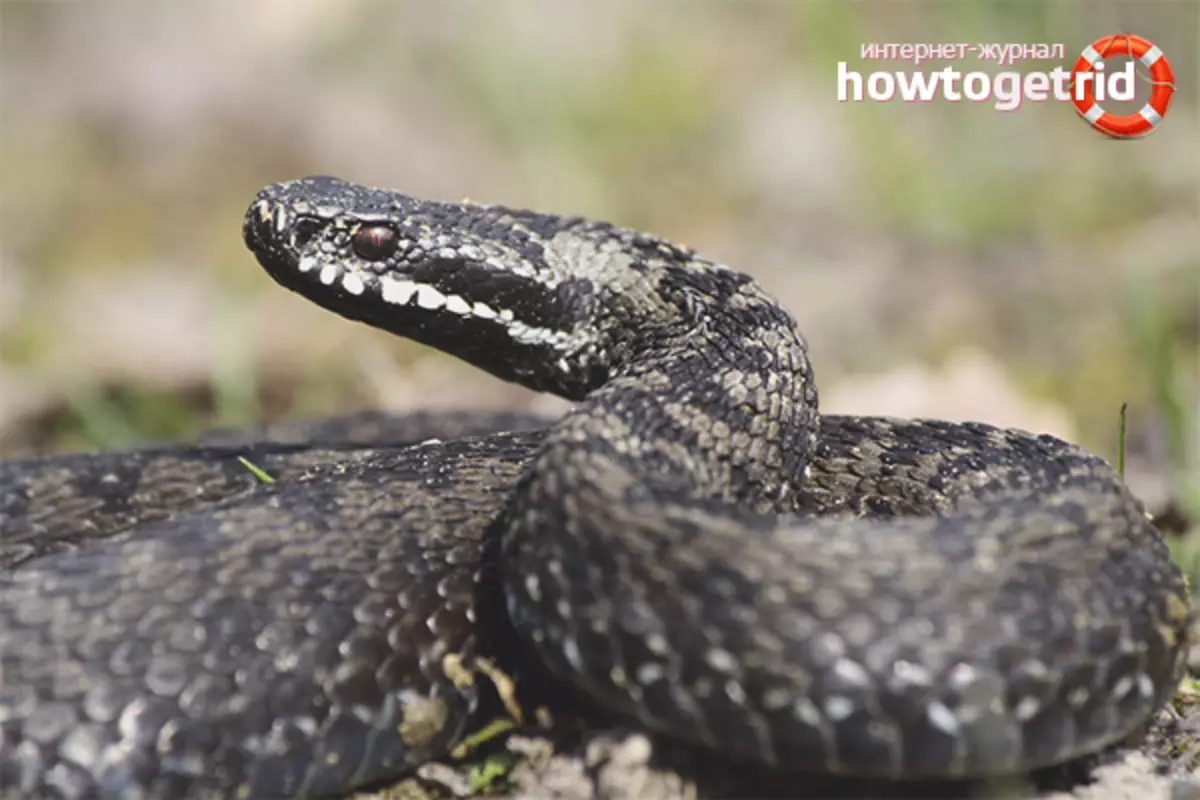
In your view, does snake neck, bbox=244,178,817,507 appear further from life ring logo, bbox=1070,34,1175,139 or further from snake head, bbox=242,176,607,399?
life ring logo, bbox=1070,34,1175,139

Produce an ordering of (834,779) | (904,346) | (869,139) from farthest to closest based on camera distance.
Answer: (869,139) → (904,346) → (834,779)

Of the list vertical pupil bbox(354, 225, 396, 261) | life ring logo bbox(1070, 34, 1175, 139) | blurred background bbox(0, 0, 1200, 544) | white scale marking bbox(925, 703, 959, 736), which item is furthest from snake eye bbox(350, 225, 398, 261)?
life ring logo bbox(1070, 34, 1175, 139)

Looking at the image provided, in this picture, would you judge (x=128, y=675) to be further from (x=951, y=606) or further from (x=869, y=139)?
(x=869, y=139)

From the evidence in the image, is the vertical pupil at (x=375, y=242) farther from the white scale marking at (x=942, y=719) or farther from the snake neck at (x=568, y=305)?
Result: the white scale marking at (x=942, y=719)

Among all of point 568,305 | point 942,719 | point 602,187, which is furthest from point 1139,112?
point 602,187

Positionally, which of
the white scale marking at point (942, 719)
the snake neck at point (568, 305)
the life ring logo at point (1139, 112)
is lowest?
the white scale marking at point (942, 719)

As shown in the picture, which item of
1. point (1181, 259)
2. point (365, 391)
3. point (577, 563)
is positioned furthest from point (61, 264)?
point (577, 563)

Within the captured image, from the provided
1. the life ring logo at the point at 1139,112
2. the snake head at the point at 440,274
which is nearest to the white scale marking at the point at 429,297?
the snake head at the point at 440,274
